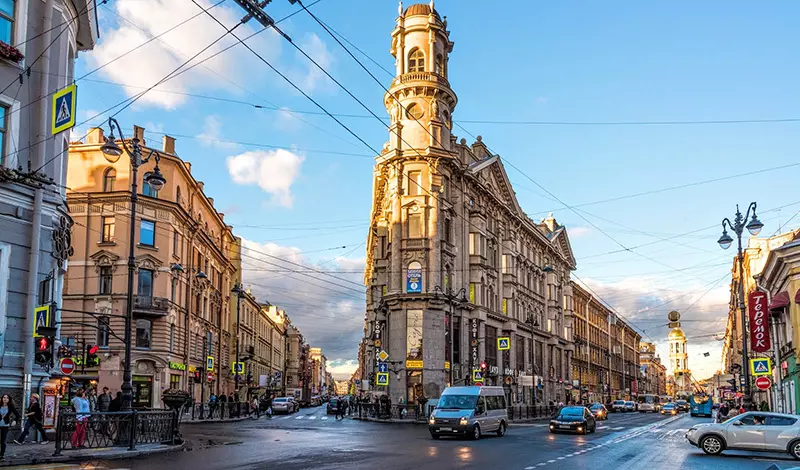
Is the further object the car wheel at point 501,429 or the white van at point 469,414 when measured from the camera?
the car wheel at point 501,429

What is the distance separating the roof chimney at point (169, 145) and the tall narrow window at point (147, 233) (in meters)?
5.88

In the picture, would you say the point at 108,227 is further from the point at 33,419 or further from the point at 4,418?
the point at 4,418

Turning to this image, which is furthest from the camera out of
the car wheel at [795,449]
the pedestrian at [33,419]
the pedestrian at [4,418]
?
the car wheel at [795,449]

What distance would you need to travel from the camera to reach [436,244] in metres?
53.5

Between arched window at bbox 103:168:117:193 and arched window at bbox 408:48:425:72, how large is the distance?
22337 mm

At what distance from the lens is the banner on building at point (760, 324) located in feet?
130

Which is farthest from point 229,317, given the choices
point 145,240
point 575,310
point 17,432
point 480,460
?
point 480,460

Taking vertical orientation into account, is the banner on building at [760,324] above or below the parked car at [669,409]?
above

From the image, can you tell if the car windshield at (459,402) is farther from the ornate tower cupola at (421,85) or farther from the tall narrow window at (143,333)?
the ornate tower cupola at (421,85)

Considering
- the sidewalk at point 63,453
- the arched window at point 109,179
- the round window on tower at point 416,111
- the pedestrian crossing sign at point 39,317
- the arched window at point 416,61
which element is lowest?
the sidewalk at point 63,453

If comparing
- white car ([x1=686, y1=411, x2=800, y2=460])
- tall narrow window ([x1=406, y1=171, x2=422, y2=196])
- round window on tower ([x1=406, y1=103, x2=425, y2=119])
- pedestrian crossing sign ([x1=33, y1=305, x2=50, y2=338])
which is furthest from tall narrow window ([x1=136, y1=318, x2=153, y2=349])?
white car ([x1=686, y1=411, x2=800, y2=460])

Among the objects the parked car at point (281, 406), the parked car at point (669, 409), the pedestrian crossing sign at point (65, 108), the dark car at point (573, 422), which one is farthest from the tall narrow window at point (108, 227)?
the parked car at point (669, 409)

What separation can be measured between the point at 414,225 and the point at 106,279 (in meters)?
21.0

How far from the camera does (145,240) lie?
49.7 m
